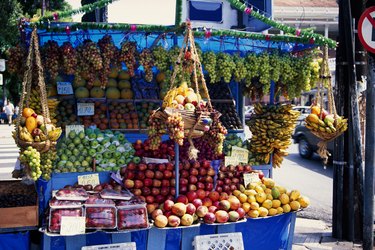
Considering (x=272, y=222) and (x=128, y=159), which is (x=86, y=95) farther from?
(x=272, y=222)

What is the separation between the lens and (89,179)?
5.25 m

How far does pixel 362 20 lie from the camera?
526 cm

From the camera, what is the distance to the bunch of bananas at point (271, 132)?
6.25 meters

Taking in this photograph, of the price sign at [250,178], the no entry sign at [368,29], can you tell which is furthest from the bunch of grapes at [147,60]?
the no entry sign at [368,29]

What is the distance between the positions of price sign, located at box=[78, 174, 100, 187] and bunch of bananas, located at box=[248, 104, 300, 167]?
2413 millimetres

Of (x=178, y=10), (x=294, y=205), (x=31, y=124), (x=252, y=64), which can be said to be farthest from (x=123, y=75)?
(x=294, y=205)

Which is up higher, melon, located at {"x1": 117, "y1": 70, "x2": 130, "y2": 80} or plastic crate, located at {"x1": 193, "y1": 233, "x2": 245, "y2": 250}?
melon, located at {"x1": 117, "y1": 70, "x2": 130, "y2": 80}

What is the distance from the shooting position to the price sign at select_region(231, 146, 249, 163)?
6145mm

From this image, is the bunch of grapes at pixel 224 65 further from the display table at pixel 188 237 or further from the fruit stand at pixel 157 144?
the display table at pixel 188 237

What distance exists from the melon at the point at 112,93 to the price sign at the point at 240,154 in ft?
7.29

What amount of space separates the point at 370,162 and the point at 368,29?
1.67m

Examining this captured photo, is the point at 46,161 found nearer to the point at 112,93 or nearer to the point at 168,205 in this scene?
the point at 168,205

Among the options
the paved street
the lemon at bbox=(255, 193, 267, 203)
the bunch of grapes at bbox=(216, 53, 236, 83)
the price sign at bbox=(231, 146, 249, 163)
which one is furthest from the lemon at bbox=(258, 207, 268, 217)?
the paved street

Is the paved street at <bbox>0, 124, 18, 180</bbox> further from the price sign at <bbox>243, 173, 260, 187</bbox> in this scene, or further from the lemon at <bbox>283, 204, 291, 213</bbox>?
the lemon at <bbox>283, 204, 291, 213</bbox>
